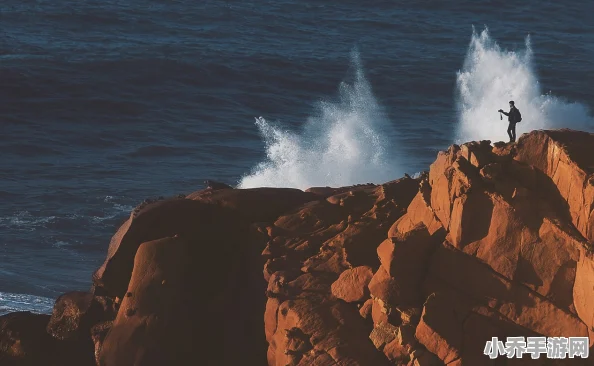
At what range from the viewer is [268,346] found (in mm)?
15469

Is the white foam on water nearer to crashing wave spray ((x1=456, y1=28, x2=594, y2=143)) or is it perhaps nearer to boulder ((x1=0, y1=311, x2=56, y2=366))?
boulder ((x1=0, y1=311, x2=56, y2=366))

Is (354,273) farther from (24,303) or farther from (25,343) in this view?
(24,303)

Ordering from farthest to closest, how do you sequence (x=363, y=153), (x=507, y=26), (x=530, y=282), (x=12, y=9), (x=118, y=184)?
(x=507, y=26) < (x=12, y=9) < (x=363, y=153) < (x=118, y=184) < (x=530, y=282)

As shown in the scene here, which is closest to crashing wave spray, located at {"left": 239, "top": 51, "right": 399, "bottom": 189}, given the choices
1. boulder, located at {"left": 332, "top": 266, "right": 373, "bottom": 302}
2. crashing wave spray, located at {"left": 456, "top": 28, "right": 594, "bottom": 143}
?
crashing wave spray, located at {"left": 456, "top": 28, "right": 594, "bottom": 143}

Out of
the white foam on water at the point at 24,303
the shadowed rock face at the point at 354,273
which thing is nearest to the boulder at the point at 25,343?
the shadowed rock face at the point at 354,273

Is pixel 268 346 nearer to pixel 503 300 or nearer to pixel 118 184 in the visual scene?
pixel 503 300

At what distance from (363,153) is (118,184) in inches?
278

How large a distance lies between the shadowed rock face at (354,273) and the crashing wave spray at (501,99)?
22.1 metres

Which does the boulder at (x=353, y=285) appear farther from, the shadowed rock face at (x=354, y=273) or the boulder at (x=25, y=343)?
the boulder at (x=25, y=343)

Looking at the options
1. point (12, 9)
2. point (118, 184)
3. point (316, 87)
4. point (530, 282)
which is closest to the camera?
point (530, 282)

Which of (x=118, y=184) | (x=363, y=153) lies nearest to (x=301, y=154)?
(x=363, y=153)

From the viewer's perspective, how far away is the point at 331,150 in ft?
117

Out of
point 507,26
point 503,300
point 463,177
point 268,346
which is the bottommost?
point 507,26

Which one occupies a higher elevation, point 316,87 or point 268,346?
point 268,346
